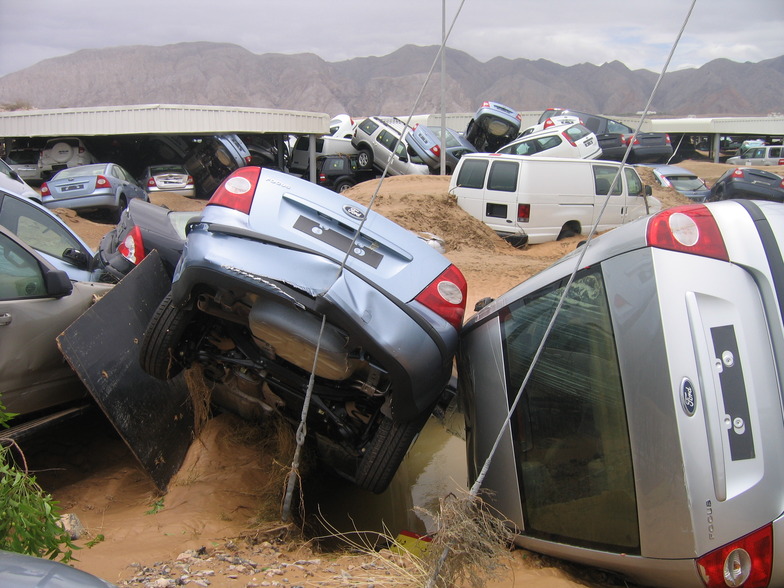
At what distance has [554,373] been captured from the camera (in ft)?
10.3

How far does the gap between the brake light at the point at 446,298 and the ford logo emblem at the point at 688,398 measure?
5.32ft

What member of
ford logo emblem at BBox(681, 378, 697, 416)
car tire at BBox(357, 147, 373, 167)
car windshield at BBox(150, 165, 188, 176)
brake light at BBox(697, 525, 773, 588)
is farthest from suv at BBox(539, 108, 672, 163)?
brake light at BBox(697, 525, 773, 588)

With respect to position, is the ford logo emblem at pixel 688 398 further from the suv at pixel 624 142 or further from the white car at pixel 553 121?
the white car at pixel 553 121

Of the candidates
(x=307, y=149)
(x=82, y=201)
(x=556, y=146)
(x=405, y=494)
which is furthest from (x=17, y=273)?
(x=307, y=149)

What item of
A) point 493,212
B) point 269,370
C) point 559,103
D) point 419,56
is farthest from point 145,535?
point 419,56

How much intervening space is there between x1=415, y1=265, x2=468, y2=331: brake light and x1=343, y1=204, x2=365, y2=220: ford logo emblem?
0.64 m

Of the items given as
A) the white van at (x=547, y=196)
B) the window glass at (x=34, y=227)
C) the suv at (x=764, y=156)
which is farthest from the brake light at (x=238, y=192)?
the suv at (x=764, y=156)

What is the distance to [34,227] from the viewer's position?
21.0 ft

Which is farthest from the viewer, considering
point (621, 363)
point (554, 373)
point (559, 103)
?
point (559, 103)

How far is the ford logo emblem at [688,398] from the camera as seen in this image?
2.56 m

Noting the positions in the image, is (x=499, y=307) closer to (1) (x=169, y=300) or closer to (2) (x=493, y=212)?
(1) (x=169, y=300)

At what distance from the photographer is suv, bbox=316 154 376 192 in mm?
22953

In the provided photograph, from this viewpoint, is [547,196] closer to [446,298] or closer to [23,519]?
[446,298]

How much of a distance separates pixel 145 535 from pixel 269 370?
1.12 metres
